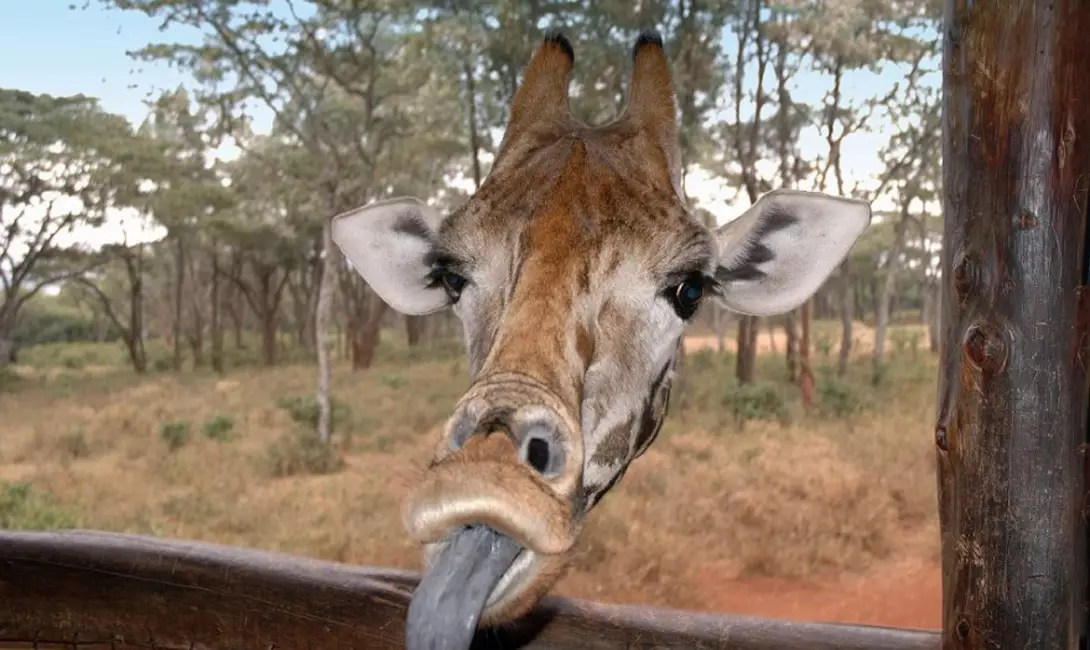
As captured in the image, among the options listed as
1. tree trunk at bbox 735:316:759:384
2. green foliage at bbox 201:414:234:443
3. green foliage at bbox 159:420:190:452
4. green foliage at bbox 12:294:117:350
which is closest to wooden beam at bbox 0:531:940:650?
green foliage at bbox 159:420:190:452

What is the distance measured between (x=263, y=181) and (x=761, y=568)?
41.8ft

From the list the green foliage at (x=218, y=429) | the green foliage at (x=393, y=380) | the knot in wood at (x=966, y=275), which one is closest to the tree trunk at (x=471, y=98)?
the green foliage at (x=393, y=380)

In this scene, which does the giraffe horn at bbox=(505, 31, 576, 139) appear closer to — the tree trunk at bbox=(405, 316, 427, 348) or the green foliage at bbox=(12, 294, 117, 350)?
the green foliage at bbox=(12, 294, 117, 350)

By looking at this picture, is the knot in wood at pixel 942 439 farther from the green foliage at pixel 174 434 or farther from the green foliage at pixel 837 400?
the green foliage at pixel 837 400

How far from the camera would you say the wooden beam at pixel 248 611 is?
5.97 ft

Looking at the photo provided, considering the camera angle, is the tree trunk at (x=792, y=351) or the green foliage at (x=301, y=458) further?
the tree trunk at (x=792, y=351)

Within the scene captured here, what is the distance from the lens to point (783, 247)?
5.98ft

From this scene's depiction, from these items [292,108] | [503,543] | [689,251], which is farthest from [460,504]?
[292,108]

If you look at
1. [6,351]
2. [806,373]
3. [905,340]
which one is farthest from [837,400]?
[6,351]

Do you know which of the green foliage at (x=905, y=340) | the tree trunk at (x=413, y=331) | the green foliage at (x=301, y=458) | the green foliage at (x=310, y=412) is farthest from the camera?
the tree trunk at (x=413, y=331)

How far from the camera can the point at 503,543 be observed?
3.67 feet

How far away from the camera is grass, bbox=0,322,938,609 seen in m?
6.95

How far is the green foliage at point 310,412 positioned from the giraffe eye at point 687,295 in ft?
31.2

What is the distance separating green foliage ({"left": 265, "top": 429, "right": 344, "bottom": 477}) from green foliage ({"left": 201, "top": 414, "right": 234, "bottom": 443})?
972mm
